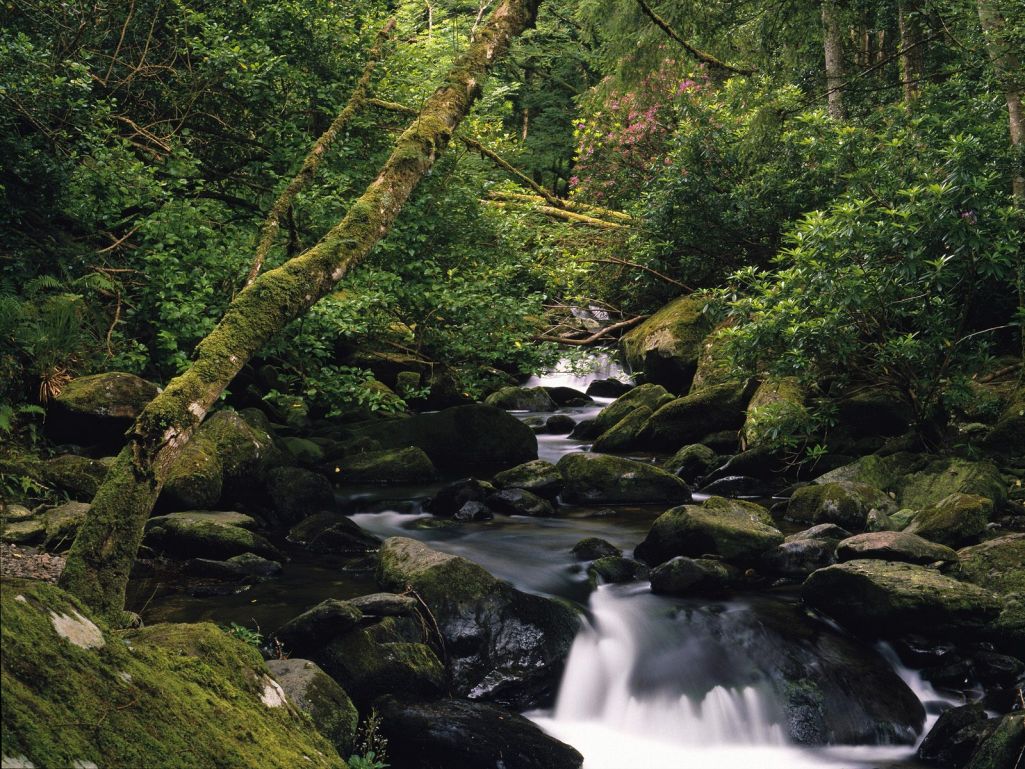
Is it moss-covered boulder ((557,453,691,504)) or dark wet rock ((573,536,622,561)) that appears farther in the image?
moss-covered boulder ((557,453,691,504))

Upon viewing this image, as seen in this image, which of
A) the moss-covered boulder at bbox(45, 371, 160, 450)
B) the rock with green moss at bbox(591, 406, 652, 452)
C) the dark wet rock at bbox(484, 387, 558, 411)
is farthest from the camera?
the dark wet rock at bbox(484, 387, 558, 411)

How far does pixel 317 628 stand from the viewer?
18.8ft

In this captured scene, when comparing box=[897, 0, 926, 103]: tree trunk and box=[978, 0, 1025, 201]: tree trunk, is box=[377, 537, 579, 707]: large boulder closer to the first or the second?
box=[978, 0, 1025, 201]: tree trunk

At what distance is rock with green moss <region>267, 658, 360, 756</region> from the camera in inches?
181

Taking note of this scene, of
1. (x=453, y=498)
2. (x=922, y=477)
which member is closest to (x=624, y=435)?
(x=453, y=498)

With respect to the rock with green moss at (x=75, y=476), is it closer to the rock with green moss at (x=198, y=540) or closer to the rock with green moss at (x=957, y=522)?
the rock with green moss at (x=198, y=540)

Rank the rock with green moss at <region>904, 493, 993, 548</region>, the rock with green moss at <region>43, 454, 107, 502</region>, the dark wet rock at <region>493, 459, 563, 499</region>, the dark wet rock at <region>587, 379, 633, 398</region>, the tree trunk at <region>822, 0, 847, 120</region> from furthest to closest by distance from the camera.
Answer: the dark wet rock at <region>587, 379, 633, 398</region> → the tree trunk at <region>822, 0, 847, 120</region> → the dark wet rock at <region>493, 459, 563, 499</region> → the rock with green moss at <region>43, 454, 107, 502</region> → the rock with green moss at <region>904, 493, 993, 548</region>

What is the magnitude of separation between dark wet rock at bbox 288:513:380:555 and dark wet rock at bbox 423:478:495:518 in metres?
1.38

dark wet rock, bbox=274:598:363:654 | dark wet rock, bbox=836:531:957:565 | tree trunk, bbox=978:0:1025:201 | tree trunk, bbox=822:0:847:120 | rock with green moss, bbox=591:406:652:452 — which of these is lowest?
dark wet rock, bbox=274:598:363:654

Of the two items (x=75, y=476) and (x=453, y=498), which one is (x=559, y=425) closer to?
(x=453, y=498)

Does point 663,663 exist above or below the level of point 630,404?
below

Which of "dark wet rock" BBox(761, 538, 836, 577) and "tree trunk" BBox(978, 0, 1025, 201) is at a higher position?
"tree trunk" BBox(978, 0, 1025, 201)

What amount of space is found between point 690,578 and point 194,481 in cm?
514

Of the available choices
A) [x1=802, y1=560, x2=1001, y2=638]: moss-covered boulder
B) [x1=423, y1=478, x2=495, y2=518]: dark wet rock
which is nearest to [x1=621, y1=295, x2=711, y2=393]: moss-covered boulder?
[x1=423, y1=478, x2=495, y2=518]: dark wet rock
